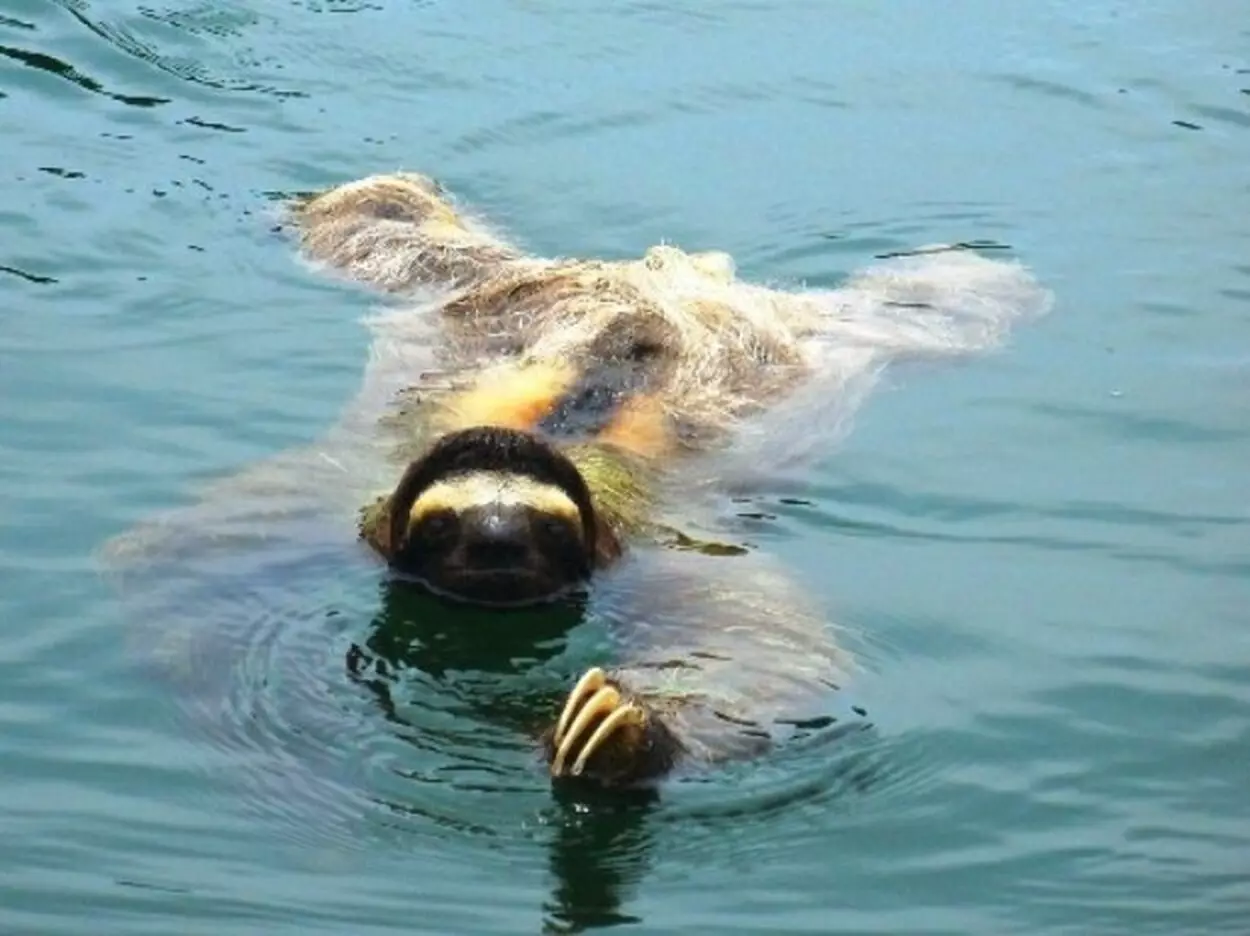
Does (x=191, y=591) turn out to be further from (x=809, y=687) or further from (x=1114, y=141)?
(x=1114, y=141)

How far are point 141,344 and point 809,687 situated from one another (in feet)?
12.6

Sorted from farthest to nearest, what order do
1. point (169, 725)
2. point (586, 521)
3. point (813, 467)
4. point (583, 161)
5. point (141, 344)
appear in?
point (583, 161) → point (141, 344) → point (813, 467) → point (586, 521) → point (169, 725)

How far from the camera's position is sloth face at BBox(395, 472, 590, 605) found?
6578 mm

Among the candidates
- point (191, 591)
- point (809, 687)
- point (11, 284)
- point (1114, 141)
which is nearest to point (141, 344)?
point (11, 284)

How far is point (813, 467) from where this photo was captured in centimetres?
831

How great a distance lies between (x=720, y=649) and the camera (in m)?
6.57

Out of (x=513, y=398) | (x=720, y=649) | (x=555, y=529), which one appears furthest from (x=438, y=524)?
(x=513, y=398)

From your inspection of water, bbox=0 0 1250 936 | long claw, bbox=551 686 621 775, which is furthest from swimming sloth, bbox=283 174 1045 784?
water, bbox=0 0 1250 936

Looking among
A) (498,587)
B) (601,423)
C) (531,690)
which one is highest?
(601,423)

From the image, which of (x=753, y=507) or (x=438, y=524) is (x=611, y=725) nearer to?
(x=438, y=524)

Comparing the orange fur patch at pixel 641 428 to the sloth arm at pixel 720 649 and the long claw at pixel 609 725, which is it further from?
the long claw at pixel 609 725

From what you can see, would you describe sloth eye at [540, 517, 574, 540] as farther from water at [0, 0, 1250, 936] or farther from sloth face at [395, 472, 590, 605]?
water at [0, 0, 1250, 936]

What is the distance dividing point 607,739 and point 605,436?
2349 mm

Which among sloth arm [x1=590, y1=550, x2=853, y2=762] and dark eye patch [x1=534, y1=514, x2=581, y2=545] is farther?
dark eye patch [x1=534, y1=514, x2=581, y2=545]
